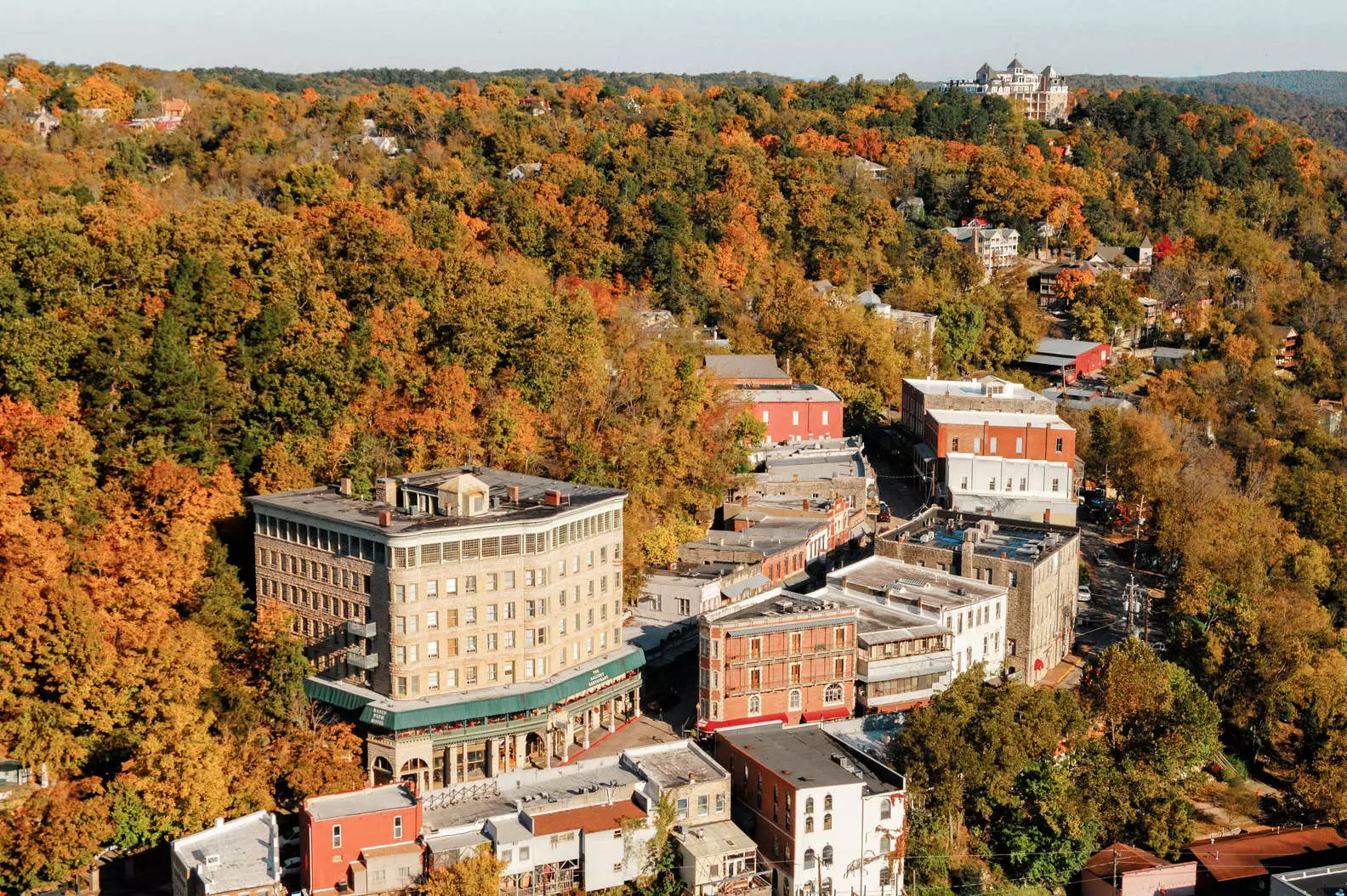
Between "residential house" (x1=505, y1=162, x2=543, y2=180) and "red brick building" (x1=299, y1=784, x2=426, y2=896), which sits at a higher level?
"residential house" (x1=505, y1=162, x2=543, y2=180)

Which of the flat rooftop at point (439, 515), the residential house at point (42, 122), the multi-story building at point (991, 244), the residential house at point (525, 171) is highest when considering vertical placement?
the residential house at point (42, 122)

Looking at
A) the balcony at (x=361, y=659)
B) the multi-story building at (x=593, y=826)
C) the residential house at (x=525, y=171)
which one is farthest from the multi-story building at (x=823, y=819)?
the residential house at (x=525, y=171)

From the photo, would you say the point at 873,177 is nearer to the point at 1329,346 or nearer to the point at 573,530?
the point at 1329,346

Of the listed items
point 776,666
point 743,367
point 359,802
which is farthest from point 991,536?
point 359,802

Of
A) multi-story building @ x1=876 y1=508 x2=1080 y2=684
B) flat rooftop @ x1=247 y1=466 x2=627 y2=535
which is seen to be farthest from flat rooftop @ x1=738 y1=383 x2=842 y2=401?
flat rooftop @ x1=247 y1=466 x2=627 y2=535

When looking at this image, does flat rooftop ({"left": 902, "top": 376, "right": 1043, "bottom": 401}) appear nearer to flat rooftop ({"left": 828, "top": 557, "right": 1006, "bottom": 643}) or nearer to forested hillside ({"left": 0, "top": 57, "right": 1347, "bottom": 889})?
forested hillside ({"left": 0, "top": 57, "right": 1347, "bottom": 889})

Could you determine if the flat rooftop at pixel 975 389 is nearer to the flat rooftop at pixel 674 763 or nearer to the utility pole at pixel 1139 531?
the utility pole at pixel 1139 531
